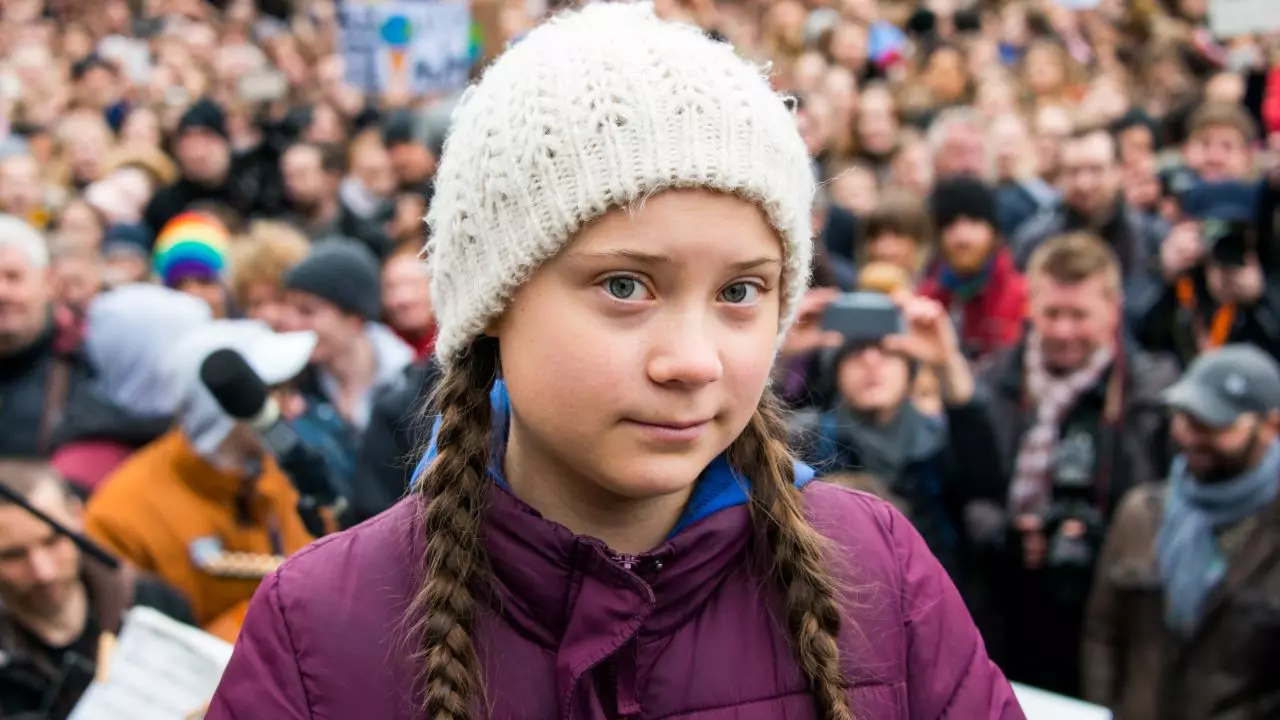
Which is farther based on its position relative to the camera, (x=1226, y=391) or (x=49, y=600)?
(x=1226, y=391)

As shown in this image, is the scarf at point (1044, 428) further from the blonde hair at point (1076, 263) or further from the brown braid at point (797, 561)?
the brown braid at point (797, 561)

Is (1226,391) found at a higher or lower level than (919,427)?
→ higher

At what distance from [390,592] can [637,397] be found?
1.25 feet

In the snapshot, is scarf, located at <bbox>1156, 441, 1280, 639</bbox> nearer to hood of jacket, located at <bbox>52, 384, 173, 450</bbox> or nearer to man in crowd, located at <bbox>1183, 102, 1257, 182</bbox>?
man in crowd, located at <bbox>1183, 102, 1257, 182</bbox>

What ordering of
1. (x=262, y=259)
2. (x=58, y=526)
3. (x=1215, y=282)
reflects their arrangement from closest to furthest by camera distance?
(x=58, y=526) → (x=262, y=259) → (x=1215, y=282)

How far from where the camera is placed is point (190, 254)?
5883 mm

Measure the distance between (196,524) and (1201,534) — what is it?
2761mm

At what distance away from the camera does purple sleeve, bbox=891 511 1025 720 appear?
166 centimetres

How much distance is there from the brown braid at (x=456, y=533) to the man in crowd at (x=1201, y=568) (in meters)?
2.79

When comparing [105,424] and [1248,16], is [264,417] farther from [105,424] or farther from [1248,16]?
[1248,16]

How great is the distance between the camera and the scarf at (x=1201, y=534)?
3.97 metres

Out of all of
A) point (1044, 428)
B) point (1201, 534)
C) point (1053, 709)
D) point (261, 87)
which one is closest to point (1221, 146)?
point (1044, 428)

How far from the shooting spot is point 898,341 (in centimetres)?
455

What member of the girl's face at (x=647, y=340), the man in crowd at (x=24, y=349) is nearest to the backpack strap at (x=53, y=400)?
the man in crowd at (x=24, y=349)
